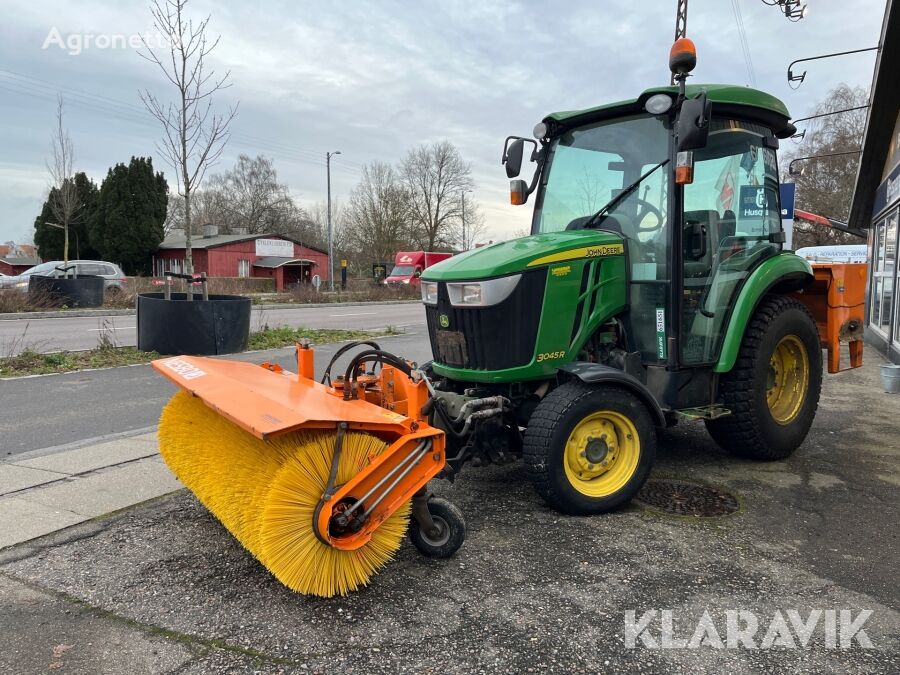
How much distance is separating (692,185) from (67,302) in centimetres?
1922

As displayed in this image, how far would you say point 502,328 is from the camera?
4.05 metres

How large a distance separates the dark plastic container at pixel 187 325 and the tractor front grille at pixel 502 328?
6.63m

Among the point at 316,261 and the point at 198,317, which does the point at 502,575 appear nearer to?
the point at 198,317

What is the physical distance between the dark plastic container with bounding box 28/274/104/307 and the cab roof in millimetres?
17299

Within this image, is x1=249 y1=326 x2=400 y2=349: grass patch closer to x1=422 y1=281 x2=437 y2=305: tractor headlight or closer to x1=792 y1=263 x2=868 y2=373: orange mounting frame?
x1=422 y1=281 x2=437 y2=305: tractor headlight

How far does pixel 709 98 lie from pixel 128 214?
42.0m

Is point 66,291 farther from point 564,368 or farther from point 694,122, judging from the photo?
point 694,122

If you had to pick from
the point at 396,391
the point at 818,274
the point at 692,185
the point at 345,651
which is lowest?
the point at 345,651

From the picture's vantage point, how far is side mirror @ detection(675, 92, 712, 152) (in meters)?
3.82

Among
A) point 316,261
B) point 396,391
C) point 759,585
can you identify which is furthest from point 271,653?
point 316,261

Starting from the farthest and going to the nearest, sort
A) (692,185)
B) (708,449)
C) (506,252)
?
(708,449), (692,185), (506,252)

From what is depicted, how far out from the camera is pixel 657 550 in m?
3.49

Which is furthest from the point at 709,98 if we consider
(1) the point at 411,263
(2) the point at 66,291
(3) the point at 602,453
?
(1) the point at 411,263

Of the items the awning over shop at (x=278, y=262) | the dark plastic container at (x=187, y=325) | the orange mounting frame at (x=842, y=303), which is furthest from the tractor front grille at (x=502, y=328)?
the awning over shop at (x=278, y=262)
